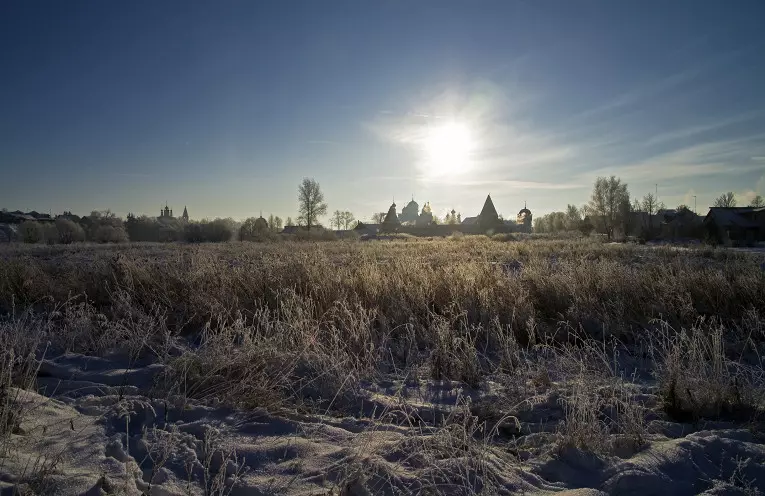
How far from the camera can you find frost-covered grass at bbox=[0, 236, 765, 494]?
8.50 ft

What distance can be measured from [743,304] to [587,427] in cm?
534

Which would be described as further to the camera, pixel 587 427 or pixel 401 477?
pixel 587 427

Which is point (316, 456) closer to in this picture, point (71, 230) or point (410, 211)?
point (71, 230)

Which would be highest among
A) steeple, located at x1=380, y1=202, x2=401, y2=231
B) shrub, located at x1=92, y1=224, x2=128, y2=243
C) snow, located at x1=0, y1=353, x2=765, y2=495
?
steeple, located at x1=380, y1=202, x2=401, y2=231

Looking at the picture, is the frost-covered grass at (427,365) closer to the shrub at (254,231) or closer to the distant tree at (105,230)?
the shrub at (254,231)

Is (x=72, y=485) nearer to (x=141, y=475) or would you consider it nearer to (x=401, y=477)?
(x=141, y=475)

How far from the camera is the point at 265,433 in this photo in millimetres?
2861

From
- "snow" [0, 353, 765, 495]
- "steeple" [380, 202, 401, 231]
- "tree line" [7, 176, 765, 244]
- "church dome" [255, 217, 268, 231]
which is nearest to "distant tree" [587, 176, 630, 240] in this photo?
"tree line" [7, 176, 765, 244]

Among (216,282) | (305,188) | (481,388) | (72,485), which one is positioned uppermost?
(305,188)

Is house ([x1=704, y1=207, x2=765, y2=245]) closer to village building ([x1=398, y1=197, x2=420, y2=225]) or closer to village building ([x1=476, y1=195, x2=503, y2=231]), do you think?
village building ([x1=476, y1=195, x2=503, y2=231])

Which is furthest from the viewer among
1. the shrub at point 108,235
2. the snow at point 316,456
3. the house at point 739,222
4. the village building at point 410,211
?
the village building at point 410,211

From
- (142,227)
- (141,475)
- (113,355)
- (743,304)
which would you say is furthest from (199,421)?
(142,227)

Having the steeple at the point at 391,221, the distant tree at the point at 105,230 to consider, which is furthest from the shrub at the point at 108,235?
the steeple at the point at 391,221

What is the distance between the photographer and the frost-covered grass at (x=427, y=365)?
259 centimetres
